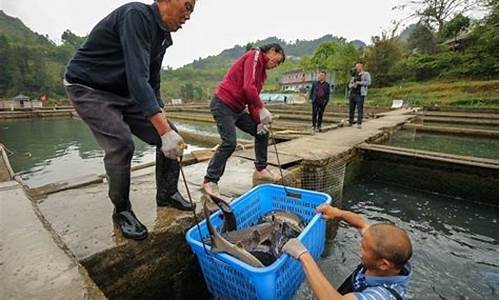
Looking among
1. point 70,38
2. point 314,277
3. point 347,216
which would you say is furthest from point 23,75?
point 314,277

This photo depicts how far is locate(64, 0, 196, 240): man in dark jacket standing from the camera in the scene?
1643 mm

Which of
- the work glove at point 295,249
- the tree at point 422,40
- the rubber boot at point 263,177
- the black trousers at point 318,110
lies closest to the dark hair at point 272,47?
the rubber boot at point 263,177

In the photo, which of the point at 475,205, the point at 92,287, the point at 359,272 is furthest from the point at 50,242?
the point at 475,205

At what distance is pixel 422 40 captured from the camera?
3331cm

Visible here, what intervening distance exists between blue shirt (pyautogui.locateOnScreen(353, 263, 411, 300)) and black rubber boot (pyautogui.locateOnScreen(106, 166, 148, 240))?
135cm

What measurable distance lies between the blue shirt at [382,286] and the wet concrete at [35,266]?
1215mm

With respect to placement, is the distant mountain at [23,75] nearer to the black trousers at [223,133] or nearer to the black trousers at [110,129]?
the black trousers at [223,133]

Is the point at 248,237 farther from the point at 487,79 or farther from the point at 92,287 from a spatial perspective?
the point at 487,79

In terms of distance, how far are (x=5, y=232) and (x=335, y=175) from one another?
3.61 m

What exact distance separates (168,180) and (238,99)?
1159 mm

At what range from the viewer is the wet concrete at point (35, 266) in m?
1.29

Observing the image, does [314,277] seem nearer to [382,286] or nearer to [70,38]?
[382,286]

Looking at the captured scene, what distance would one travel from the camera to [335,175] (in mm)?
4133

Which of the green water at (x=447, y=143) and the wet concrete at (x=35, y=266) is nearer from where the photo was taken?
the wet concrete at (x=35, y=266)
